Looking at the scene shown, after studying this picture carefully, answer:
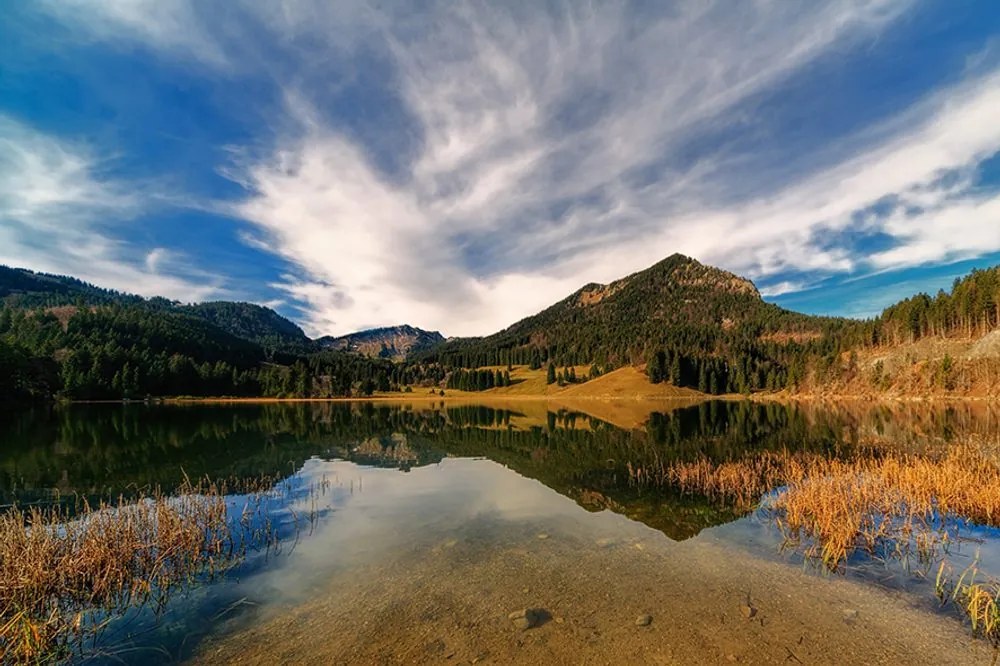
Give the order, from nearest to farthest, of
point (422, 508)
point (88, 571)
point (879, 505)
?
point (88, 571), point (879, 505), point (422, 508)

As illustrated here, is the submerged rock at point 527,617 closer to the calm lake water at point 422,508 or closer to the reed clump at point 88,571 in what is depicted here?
the calm lake water at point 422,508

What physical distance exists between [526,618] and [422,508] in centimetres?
1506

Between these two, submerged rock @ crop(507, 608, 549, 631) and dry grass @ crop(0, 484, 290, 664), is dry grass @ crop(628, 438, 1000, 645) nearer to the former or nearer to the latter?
submerged rock @ crop(507, 608, 549, 631)

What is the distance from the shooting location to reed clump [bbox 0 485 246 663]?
11.9 m

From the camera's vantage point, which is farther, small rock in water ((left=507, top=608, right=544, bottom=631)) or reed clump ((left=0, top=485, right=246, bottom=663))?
small rock in water ((left=507, top=608, right=544, bottom=631))

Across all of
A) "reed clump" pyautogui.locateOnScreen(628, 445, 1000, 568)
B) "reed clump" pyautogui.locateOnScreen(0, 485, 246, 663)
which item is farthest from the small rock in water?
"reed clump" pyautogui.locateOnScreen(628, 445, 1000, 568)

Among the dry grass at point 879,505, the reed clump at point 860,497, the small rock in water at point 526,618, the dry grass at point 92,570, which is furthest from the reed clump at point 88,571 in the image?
the reed clump at point 860,497

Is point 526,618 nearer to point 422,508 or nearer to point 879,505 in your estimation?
point 422,508

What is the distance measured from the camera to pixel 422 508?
89.6ft

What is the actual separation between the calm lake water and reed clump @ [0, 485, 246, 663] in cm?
102

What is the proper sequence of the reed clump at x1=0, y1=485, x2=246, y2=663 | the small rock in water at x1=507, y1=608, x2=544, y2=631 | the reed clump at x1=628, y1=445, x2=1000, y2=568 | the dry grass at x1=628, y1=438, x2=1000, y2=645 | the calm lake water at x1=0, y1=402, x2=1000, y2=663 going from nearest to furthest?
the reed clump at x1=0, y1=485, x2=246, y2=663, the small rock in water at x1=507, y1=608, x2=544, y2=631, the calm lake water at x1=0, y1=402, x2=1000, y2=663, the dry grass at x1=628, y1=438, x2=1000, y2=645, the reed clump at x1=628, y1=445, x2=1000, y2=568

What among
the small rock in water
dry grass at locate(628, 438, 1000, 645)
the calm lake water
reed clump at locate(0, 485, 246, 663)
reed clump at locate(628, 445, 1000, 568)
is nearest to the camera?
reed clump at locate(0, 485, 246, 663)

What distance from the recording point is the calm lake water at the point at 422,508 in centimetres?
1448

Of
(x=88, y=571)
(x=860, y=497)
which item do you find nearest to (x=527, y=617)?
(x=88, y=571)
